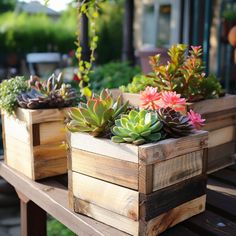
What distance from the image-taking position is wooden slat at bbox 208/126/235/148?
1.47 m

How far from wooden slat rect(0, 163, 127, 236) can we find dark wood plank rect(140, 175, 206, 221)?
0.10 metres

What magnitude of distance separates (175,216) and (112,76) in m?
2.58

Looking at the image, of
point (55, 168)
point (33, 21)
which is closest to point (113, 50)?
point (33, 21)

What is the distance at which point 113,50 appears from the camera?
12.5 metres

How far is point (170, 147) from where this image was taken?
100cm

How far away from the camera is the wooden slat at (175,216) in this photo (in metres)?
1.00

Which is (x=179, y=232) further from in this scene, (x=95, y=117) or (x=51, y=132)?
(x=51, y=132)

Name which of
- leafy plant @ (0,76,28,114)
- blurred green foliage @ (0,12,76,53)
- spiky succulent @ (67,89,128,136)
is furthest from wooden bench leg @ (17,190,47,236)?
blurred green foliage @ (0,12,76,53)

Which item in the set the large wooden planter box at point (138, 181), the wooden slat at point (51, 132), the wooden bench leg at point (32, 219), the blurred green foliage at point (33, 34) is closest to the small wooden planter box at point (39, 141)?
the wooden slat at point (51, 132)

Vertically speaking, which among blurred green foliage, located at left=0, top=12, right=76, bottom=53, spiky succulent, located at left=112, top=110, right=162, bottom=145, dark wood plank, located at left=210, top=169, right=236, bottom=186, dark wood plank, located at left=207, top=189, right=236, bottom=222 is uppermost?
blurred green foliage, located at left=0, top=12, right=76, bottom=53

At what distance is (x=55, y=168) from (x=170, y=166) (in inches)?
22.6

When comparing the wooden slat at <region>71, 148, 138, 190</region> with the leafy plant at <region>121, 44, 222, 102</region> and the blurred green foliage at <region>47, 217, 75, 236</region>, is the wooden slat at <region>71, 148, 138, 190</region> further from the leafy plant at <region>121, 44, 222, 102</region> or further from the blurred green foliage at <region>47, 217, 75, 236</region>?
the blurred green foliage at <region>47, 217, 75, 236</region>

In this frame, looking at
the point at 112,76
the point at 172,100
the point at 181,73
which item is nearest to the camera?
the point at 172,100

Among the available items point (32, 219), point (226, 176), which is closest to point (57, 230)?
point (32, 219)
